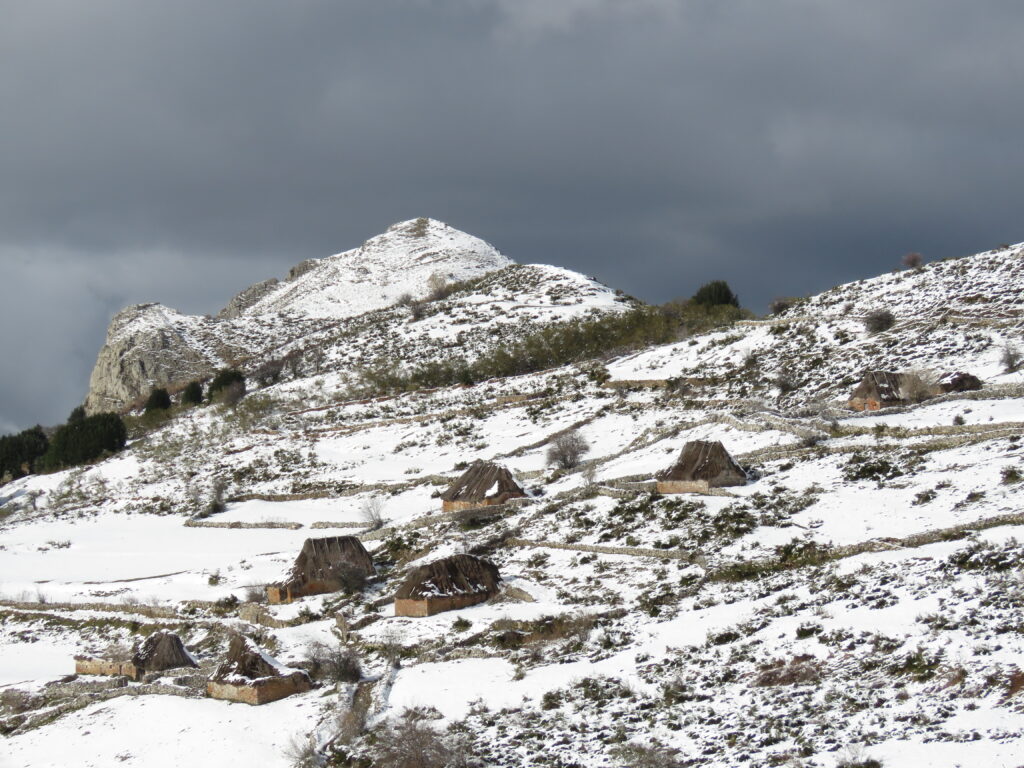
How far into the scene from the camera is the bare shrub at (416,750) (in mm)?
13672

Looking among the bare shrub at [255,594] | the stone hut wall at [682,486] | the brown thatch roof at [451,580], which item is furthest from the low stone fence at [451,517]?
the brown thatch roof at [451,580]

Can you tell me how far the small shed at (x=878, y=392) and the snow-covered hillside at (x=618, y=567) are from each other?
1426 millimetres

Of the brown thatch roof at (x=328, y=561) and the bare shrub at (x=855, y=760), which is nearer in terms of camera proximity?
the bare shrub at (x=855, y=760)

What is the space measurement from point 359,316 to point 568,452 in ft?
182

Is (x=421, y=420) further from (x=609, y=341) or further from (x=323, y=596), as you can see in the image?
(x=323, y=596)

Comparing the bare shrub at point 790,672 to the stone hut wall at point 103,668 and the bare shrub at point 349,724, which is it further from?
the stone hut wall at point 103,668

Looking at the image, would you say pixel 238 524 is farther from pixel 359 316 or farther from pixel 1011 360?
pixel 359 316

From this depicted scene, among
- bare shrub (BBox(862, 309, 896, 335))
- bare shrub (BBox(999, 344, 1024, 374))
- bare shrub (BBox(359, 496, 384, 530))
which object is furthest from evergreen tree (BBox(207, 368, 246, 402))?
bare shrub (BBox(999, 344, 1024, 374))

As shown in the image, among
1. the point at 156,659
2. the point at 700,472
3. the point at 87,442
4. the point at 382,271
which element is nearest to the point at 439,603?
the point at 156,659

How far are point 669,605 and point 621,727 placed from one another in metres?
6.22

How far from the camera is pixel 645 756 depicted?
12.7m

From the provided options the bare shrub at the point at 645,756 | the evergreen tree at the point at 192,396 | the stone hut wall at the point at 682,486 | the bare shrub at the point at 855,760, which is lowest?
the bare shrub at the point at 645,756

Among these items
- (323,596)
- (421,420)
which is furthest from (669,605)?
(421,420)

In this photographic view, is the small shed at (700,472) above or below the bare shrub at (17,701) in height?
above
